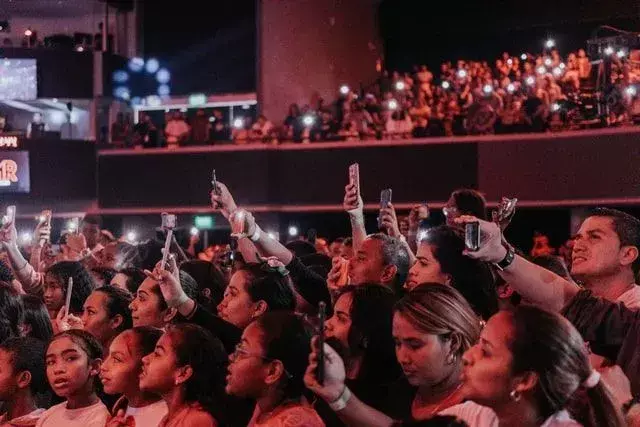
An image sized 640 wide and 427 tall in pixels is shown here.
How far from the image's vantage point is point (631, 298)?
4.40 metres

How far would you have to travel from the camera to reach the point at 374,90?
1750 centimetres

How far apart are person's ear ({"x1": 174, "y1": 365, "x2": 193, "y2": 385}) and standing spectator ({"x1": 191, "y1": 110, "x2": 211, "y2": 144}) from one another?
13044 millimetres

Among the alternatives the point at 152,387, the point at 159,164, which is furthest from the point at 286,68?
the point at 152,387

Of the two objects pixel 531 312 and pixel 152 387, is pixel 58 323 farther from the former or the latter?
pixel 531 312

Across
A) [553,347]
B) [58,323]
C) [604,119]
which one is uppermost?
[604,119]

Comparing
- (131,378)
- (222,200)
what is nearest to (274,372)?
(131,378)

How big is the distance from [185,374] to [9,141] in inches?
547

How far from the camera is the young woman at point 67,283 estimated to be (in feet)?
21.6

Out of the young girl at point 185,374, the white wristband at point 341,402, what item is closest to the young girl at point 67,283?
the young girl at point 185,374

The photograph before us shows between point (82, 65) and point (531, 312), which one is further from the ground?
point (82, 65)

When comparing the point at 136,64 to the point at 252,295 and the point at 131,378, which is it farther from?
the point at 131,378

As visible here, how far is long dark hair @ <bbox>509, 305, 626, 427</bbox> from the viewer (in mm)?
3016

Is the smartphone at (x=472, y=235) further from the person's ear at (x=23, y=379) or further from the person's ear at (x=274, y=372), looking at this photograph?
the person's ear at (x=23, y=379)

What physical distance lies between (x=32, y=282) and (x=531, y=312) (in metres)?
5.12
